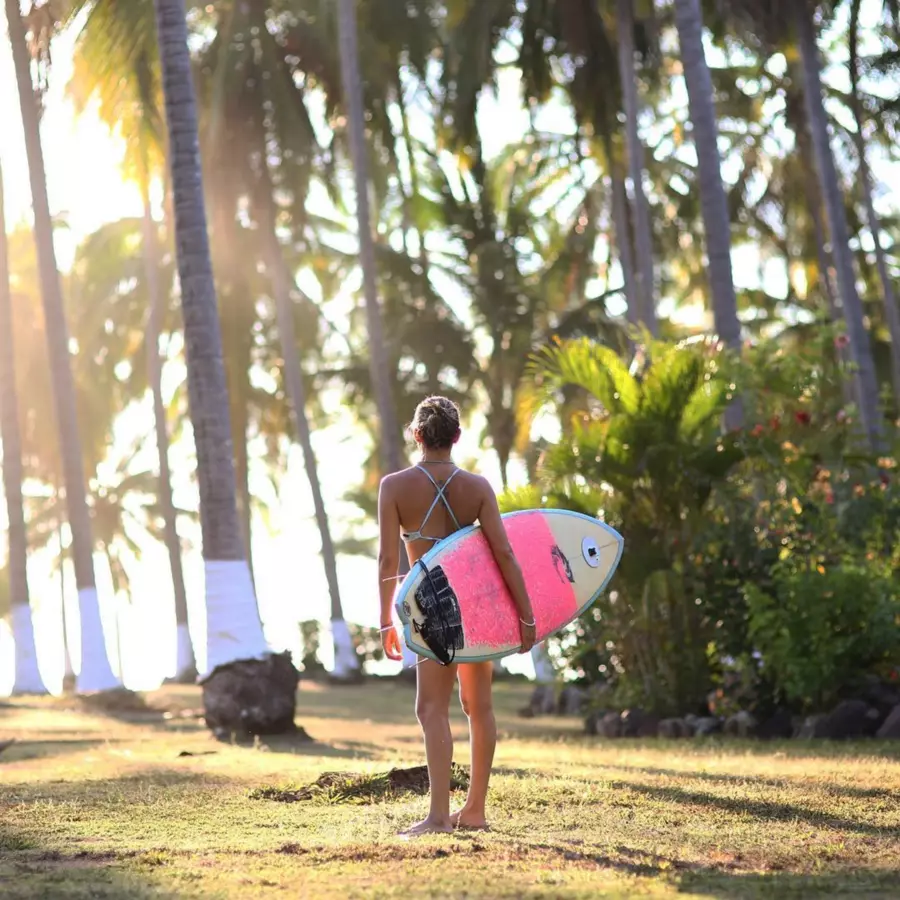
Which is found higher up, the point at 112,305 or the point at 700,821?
the point at 112,305

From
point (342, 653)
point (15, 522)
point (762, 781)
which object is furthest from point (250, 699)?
point (342, 653)

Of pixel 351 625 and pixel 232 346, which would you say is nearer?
pixel 232 346

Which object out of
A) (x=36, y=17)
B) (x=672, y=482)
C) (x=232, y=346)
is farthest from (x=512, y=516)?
(x=232, y=346)

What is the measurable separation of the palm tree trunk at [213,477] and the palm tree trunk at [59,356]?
691cm

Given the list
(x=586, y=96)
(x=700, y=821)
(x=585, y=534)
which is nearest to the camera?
(x=700, y=821)

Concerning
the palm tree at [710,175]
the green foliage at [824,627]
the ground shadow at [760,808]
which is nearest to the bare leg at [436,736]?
the ground shadow at [760,808]

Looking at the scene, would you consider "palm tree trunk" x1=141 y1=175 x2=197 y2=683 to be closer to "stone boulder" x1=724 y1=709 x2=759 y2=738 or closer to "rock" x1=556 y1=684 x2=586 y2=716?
"rock" x1=556 y1=684 x2=586 y2=716

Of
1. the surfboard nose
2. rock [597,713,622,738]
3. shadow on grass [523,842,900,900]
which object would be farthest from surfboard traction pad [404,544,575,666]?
rock [597,713,622,738]

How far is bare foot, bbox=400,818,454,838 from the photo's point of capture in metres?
6.27

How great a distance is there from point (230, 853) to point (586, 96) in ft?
72.5

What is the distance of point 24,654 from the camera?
24.7 metres

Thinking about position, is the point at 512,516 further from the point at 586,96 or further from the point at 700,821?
the point at 586,96

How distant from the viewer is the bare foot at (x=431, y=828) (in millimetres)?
6266

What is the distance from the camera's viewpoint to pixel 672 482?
13.8 meters
